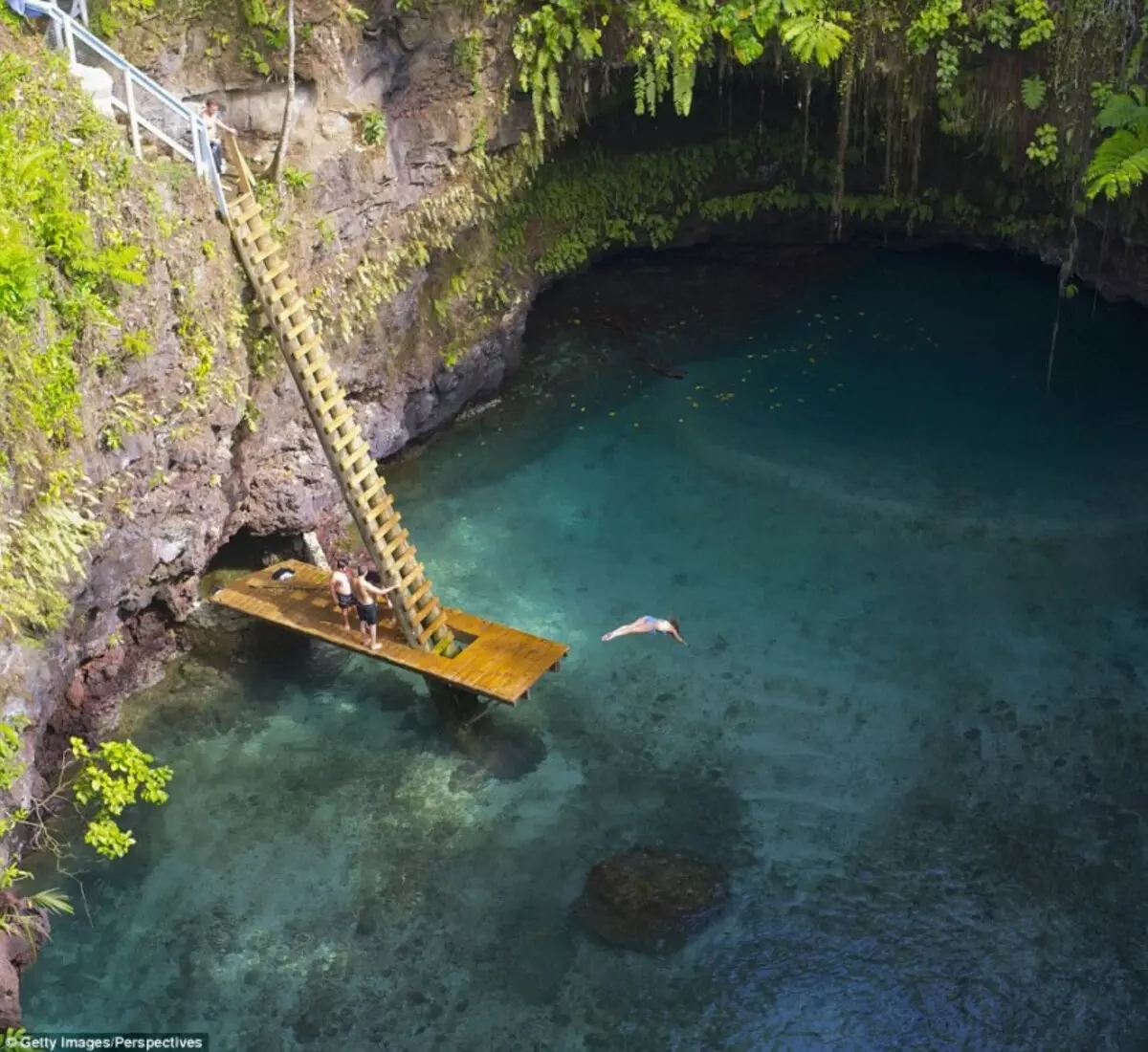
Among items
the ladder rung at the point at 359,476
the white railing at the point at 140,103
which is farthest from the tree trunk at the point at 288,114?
the ladder rung at the point at 359,476

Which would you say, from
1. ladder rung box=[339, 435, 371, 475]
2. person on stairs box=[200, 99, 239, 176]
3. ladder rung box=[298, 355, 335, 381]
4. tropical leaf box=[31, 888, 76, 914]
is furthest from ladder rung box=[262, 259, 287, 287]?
tropical leaf box=[31, 888, 76, 914]

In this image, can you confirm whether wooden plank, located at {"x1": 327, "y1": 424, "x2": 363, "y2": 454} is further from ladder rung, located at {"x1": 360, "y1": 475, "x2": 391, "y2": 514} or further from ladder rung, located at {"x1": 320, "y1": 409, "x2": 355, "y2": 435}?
ladder rung, located at {"x1": 360, "y1": 475, "x2": 391, "y2": 514}

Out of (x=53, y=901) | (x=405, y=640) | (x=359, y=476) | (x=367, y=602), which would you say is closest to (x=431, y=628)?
(x=405, y=640)

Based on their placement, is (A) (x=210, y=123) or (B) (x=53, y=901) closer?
(B) (x=53, y=901)

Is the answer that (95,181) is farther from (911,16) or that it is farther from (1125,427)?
(1125,427)

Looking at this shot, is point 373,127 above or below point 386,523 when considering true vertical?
above

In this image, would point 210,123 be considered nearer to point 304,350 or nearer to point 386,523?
point 304,350

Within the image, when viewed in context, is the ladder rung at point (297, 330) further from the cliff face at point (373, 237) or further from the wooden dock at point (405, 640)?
the wooden dock at point (405, 640)
